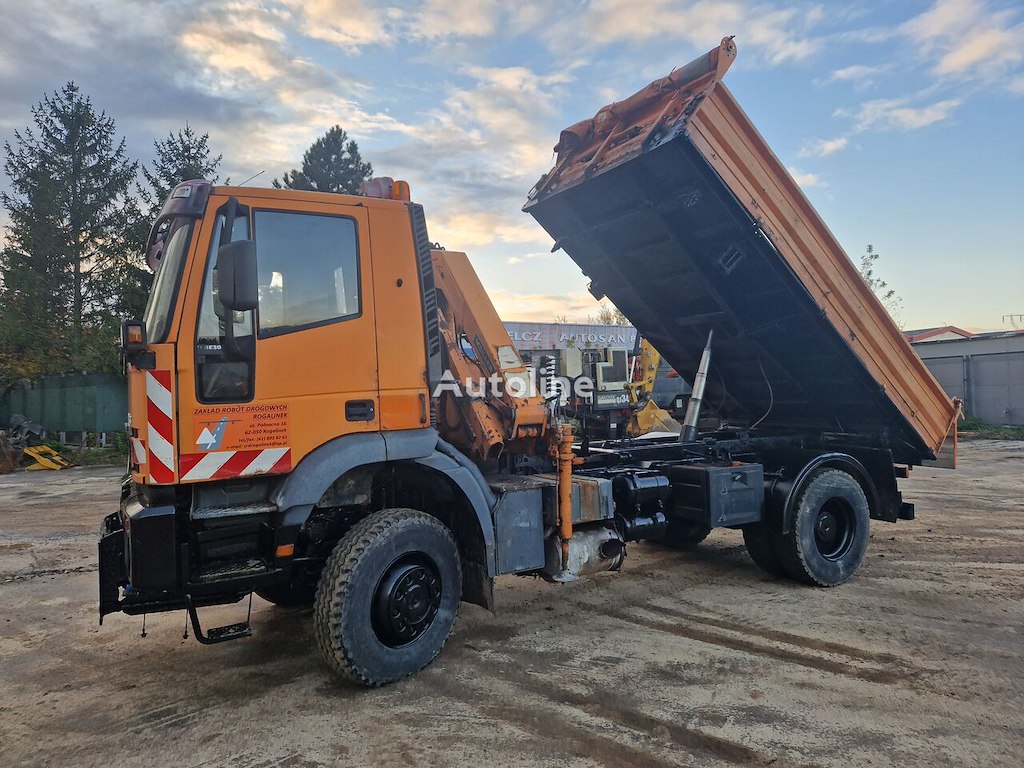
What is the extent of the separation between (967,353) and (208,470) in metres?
27.7

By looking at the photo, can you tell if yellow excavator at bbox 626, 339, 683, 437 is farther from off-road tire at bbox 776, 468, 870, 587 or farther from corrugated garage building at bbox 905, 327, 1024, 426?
corrugated garage building at bbox 905, 327, 1024, 426

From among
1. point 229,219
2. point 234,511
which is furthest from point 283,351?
point 234,511

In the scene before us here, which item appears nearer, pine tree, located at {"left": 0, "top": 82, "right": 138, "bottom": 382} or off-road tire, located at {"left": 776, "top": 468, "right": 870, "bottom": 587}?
off-road tire, located at {"left": 776, "top": 468, "right": 870, "bottom": 587}

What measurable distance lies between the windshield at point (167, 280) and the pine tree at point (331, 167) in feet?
80.7

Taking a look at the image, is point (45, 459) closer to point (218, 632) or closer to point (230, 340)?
point (218, 632)

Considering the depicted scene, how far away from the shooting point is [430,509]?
15.4 feet

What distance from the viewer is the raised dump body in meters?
4.97

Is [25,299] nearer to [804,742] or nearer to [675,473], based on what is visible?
[675,473]

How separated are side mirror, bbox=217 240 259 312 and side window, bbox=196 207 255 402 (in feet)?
0.74

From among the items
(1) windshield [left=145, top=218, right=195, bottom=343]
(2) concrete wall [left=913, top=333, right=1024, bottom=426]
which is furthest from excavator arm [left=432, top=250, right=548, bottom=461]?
(2) concrete wall [left=913, top=333, right=1024, bottom=426]

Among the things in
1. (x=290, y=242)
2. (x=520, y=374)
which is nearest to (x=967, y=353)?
(x=520, y=374)

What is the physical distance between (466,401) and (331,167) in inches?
1026

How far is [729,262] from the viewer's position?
557cm

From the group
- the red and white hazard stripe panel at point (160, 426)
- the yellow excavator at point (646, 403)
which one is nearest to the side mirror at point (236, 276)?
the red and white hazard stripe panel at point (160, 426)
